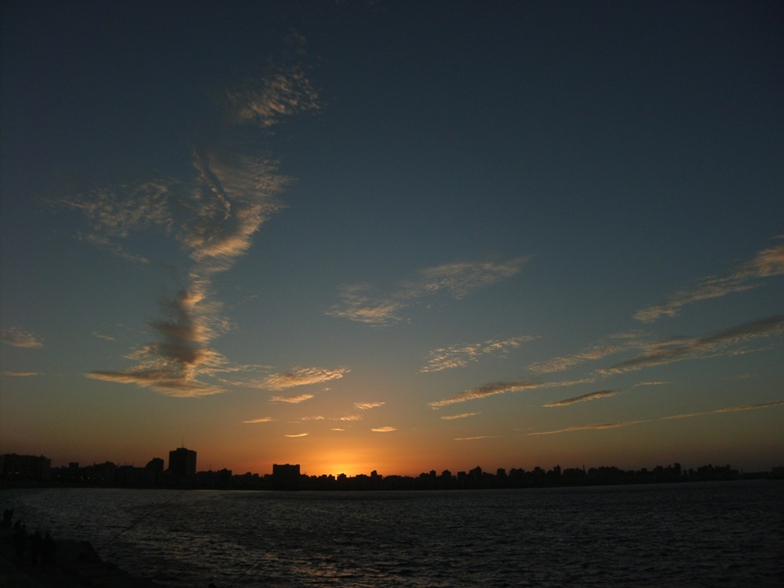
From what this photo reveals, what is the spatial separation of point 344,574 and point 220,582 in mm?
11527

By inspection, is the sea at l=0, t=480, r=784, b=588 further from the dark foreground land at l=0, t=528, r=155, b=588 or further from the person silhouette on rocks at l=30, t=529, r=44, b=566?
the person silhouette on rocks at l=30, t=529, r=44, b=566

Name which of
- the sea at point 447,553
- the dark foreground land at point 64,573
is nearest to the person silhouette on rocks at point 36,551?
the dark foreground land at point 64,573

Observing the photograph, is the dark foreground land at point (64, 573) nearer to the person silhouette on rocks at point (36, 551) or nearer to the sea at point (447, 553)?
the person silhouette on rocks at point (36, 551)

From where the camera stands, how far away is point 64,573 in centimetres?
3959

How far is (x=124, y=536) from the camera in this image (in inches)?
2980

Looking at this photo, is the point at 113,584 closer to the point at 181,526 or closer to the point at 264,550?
the point at 264,550

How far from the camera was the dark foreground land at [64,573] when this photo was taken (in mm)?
35438

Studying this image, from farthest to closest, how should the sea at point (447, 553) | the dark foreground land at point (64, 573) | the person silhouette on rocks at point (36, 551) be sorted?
1. the sea at point (447, 553)
2. the person silhouette on rocks at point (36, 551)
3. the dark foreground land at point (64, 573)

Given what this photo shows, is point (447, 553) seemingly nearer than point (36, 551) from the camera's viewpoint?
No

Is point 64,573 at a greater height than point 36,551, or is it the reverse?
point 36,551

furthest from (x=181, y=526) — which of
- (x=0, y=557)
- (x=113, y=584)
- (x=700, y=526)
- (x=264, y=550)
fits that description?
(x=700, y=526)

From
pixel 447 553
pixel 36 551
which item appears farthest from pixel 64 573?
pixel 447 553

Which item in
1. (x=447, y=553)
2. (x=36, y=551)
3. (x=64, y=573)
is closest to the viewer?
(x=64, y=573)

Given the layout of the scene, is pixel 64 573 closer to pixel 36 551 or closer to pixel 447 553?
pixel 36 551
